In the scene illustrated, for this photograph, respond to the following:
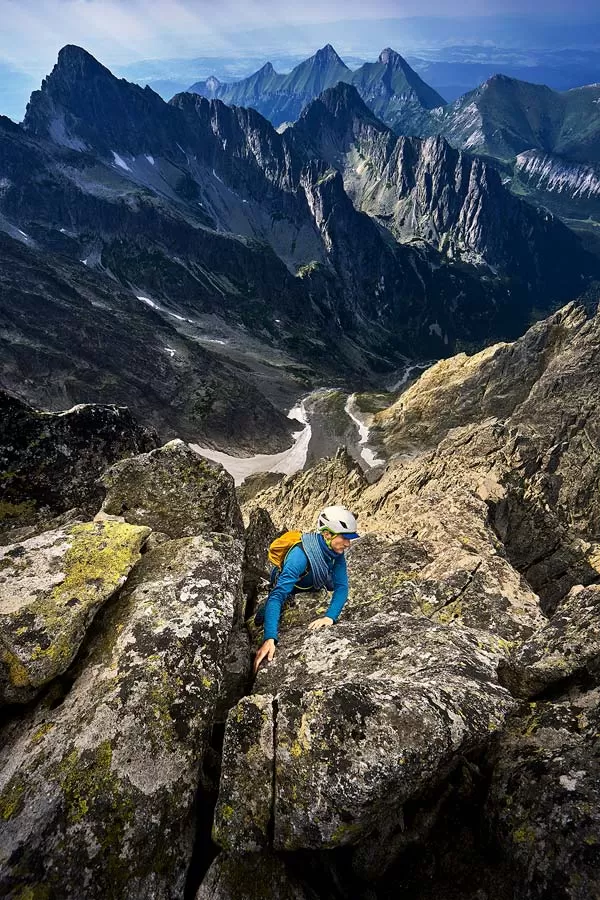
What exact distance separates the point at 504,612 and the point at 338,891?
431 inches

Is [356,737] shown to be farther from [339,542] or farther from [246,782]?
[339,542]

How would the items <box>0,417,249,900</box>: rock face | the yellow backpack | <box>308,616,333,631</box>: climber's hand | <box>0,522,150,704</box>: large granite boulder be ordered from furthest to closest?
the yellow backpack < <box>308,616,333,631</box>: climber's hand < <box>0,522,150,704</box>: large granite boulder < <box>0,417,249,900</box>: rock face

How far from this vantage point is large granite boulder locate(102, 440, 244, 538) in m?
16.7

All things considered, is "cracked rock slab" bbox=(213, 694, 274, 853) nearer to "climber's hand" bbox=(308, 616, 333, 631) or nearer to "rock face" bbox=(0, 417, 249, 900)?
"rock face" bbox=(0, 417, 249, 900)

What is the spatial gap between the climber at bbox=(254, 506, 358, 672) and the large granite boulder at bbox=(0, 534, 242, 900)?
109 cm

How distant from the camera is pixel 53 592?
1059 cm

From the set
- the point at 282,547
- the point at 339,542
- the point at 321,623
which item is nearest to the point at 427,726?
the point at 321,623

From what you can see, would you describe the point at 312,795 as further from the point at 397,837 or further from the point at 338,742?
the point at 397,837

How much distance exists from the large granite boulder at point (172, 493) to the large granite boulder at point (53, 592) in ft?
11.2

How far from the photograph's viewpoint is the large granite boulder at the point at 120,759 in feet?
23.6

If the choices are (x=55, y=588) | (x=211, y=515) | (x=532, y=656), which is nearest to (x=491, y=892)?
(x=532, y=656)

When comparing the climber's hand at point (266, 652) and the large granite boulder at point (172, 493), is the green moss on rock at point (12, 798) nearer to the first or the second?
the climber's hand at point (266, 652)

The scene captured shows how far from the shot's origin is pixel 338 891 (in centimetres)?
831

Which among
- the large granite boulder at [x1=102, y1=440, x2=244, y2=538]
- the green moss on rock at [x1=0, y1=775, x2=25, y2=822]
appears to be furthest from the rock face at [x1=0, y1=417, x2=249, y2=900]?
the large granite boulder at [x1=102, y1=440, x2=244, y2=538]
